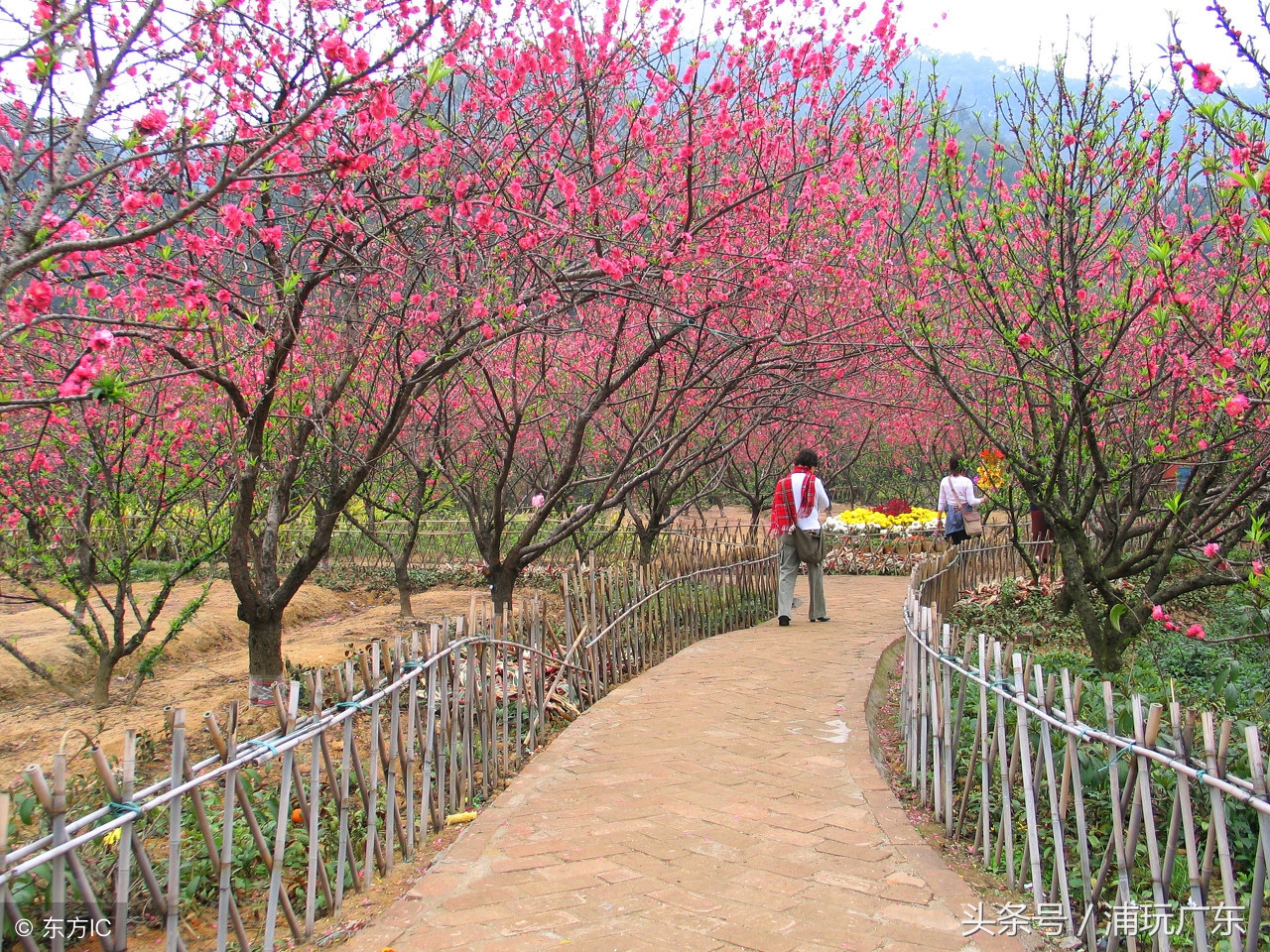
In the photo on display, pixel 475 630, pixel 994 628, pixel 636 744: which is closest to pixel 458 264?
pixel 475 630

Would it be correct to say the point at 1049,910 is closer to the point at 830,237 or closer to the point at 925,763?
the point at 925,763

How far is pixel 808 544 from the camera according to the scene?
27.6ft

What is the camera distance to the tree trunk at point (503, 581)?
270 inches

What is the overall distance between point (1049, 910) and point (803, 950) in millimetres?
Answer: 899

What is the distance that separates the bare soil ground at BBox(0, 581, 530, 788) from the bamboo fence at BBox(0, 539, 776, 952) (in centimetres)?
64

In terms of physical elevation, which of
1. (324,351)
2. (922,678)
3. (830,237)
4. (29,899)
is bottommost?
(29,899)

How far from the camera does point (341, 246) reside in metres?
4.61

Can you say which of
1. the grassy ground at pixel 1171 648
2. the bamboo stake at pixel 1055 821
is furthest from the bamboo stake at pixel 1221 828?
the grassy ground at pixel 1171 648

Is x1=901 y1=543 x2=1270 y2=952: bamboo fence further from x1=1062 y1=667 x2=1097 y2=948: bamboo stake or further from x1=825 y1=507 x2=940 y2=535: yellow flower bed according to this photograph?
x1=825 y1=507 x2=940 y2=535: yellow flower bed

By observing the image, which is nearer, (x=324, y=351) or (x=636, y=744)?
(x=636, y=744)

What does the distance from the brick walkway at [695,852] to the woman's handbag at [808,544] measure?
3011 millimetres

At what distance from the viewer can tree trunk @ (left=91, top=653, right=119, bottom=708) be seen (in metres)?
6.42

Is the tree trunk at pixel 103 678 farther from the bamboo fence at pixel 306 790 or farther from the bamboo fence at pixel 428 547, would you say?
the bamboo fence at pixel 428 547

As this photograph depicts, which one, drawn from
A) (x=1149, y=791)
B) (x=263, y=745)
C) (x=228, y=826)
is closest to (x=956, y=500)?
(x=1149, y=791)
